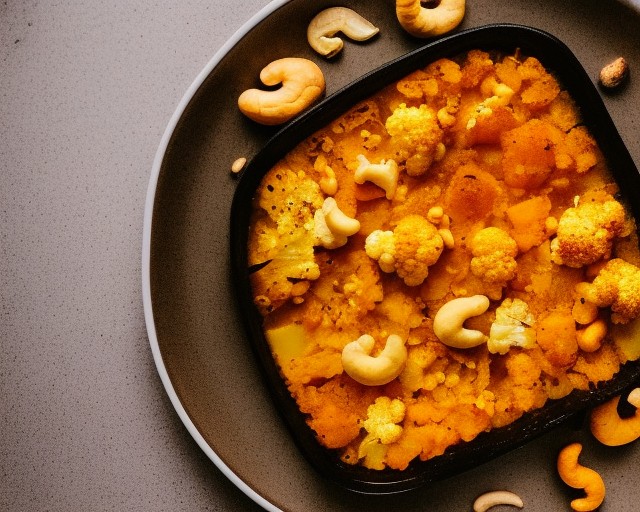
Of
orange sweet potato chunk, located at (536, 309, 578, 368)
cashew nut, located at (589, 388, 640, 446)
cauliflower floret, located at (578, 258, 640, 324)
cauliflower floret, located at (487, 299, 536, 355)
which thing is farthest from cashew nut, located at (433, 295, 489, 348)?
cashew nut, located at (589, 388, 640, 446)

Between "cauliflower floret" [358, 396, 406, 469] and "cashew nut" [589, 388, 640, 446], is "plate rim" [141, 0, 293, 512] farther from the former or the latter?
"cashew nut" [589, 388, 640, 446]

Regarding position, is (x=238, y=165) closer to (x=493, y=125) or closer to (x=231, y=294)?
(x=231, y=294)

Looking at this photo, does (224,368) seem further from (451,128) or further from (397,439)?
(451,128)

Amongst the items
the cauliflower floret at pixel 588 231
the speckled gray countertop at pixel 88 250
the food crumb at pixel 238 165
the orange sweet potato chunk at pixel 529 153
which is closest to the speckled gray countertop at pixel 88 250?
the speckled gray countertop at pixel 88 250

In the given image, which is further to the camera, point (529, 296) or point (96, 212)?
point (96, 212)

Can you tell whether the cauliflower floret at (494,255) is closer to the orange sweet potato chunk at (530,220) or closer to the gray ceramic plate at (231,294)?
the orange sweet potato chunk at (530,220)

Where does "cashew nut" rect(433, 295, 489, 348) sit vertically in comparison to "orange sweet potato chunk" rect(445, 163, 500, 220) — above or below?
below

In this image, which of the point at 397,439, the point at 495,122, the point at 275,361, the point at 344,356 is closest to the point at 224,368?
the point at 275,361
